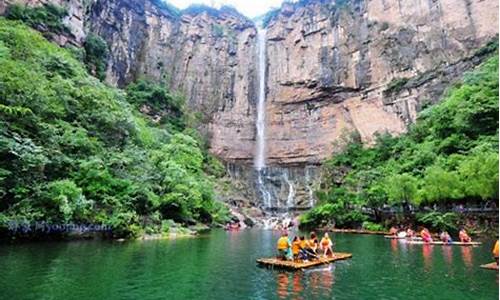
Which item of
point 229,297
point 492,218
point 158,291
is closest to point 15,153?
point 158,291

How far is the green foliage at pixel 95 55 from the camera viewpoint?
4709cm

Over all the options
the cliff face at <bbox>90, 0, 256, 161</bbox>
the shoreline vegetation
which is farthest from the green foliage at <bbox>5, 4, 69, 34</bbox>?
the cliff face at <bbox>90, 0, 256, 161</bbox>

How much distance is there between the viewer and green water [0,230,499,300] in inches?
400

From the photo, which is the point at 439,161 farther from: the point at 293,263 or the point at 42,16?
the point at 42,16

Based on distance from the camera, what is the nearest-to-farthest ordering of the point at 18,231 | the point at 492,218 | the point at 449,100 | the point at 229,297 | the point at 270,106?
the point at 229,297 → the point at 18,231 → the point at 492,218 → the point at 449,100 → the point at 270,106

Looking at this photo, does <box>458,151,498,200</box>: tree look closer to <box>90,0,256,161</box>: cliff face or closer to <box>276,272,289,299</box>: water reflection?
<box>276,272,289,299</box>: water reflection

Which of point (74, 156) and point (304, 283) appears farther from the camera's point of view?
point (74, 156)

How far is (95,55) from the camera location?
48.0m

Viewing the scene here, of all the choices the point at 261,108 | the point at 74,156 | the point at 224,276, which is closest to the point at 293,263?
the point at 224,276

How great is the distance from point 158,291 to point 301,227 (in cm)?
3060

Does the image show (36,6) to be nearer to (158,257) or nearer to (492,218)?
(158,257)

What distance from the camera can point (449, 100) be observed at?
38.0m

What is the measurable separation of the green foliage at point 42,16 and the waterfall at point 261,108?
2822 cm

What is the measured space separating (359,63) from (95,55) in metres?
31.2
